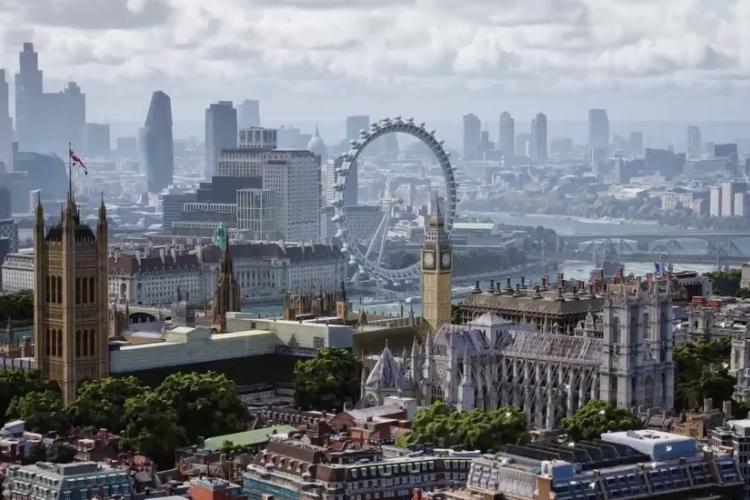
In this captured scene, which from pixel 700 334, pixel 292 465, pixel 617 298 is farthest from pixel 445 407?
pixel 700 334

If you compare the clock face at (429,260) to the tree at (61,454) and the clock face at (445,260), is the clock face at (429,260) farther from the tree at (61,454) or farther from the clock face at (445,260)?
the tree at (61,454)

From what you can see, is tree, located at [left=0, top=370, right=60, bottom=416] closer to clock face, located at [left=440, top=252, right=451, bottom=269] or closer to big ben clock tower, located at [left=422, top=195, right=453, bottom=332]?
big ben clock tower, located at [left=422, top=195, right=453, bottom=332]

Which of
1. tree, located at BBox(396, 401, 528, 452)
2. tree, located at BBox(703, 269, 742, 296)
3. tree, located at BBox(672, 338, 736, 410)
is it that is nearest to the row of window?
tree, located at BBox(396, 401, 528, 452)

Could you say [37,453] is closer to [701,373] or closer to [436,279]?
[701,373]

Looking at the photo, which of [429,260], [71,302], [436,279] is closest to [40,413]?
[71,302]

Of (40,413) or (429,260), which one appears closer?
(40,413)
